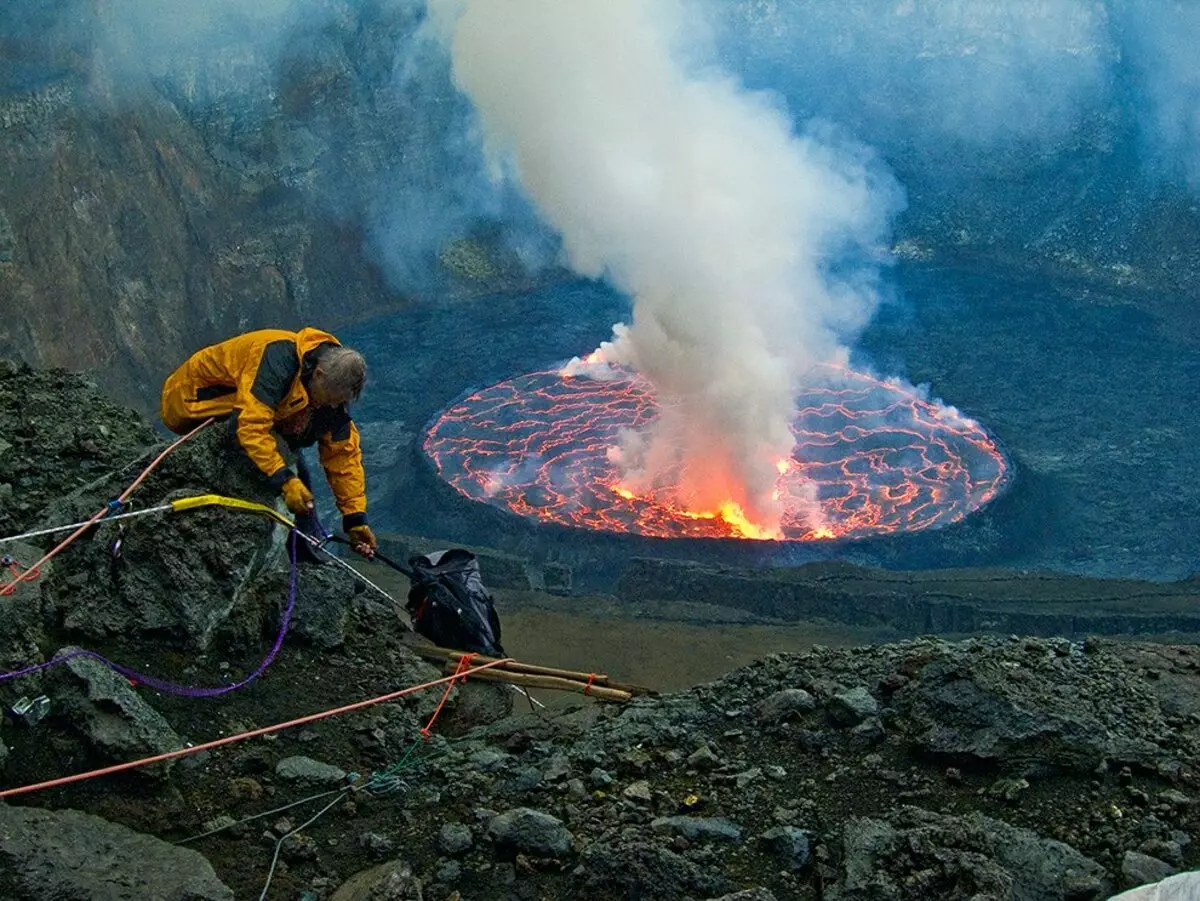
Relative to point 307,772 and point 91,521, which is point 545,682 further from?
point 91,521

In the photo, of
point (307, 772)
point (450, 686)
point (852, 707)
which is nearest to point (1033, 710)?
point (852, 707)

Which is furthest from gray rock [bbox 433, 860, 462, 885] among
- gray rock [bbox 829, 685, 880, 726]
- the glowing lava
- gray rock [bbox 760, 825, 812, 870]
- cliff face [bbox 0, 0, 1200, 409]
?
cliff face [bbox 0, 0, 1200, 409]

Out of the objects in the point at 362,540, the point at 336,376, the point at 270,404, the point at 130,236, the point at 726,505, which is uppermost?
the point at 336,376

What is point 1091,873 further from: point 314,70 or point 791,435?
point 314,70

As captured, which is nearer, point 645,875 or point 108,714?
point 645,875

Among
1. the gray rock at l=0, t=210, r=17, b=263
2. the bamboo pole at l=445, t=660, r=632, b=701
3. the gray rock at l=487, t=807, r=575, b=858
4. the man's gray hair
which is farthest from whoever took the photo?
the gray rock at l=0, t=210, r=17, b=263

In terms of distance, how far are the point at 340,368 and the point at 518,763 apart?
2.09 meters

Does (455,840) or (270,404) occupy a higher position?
(270,404)

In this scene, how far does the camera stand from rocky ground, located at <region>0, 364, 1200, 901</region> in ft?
14.4

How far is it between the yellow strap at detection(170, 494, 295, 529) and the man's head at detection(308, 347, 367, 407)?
0.61 metres

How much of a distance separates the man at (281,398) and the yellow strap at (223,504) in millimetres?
102

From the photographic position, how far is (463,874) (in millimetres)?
4520

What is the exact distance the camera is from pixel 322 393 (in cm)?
626

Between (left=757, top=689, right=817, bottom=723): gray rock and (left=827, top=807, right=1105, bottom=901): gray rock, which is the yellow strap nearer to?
(left=757, top=689, right=817, bottom=723): gray rock
